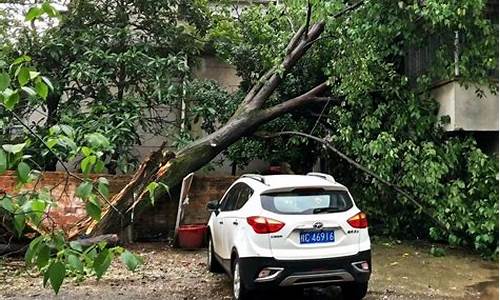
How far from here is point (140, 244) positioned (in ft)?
32.6

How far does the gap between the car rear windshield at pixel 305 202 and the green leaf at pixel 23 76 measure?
3.60m

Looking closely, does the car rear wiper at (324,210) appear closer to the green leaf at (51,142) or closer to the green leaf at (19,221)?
the green leaf at (51,142)

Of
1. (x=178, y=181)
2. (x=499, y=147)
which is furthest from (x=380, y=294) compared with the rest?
(x=499, y=147)

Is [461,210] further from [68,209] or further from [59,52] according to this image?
[59,52]

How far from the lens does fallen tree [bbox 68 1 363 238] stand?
351 inches

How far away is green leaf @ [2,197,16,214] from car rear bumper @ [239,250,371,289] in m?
3.34

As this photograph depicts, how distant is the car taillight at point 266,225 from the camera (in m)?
5.56

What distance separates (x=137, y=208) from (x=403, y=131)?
5068mm

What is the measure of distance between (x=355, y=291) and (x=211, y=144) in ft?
16.0

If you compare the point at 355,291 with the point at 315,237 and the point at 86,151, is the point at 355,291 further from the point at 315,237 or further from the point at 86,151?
the point at 86,151

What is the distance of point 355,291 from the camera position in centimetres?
610

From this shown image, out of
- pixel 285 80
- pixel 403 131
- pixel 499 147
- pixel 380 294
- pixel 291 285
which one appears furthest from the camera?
pixel 285 80

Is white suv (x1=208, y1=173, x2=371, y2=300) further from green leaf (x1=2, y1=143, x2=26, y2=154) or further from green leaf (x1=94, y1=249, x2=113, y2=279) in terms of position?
green leaf (x1=2, y1=143, x2=26, y2=154)

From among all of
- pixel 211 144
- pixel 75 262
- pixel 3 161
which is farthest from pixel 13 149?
pixel 211 144
